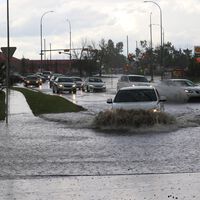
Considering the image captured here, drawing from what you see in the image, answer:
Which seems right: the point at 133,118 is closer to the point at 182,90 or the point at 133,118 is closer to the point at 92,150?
the point at 92,150

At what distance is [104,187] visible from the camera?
894cm

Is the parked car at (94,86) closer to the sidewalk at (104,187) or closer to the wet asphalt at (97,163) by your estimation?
the wet asphalt at (97,163)

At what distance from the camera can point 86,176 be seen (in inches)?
396

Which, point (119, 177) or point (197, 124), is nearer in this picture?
point (119, 177)

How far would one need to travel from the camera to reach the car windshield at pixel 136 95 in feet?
65.9

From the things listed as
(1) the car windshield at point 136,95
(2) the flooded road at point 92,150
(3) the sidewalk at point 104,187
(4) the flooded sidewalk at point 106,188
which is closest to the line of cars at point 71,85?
(2) the flooded road at point 92,150

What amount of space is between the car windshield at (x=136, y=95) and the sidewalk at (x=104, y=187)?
10132 mm

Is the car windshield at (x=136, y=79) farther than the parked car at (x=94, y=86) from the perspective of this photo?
No

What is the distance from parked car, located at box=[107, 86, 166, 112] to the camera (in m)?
19.4

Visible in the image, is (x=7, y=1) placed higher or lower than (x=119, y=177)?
higher

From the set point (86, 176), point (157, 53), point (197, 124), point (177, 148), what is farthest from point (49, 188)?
point (157, 53)

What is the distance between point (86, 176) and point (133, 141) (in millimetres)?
5432

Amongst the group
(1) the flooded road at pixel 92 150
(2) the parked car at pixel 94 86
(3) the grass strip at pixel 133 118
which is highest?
(2) the parked car at pixel 94 86

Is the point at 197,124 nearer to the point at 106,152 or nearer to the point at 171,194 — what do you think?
the point at 106,152
